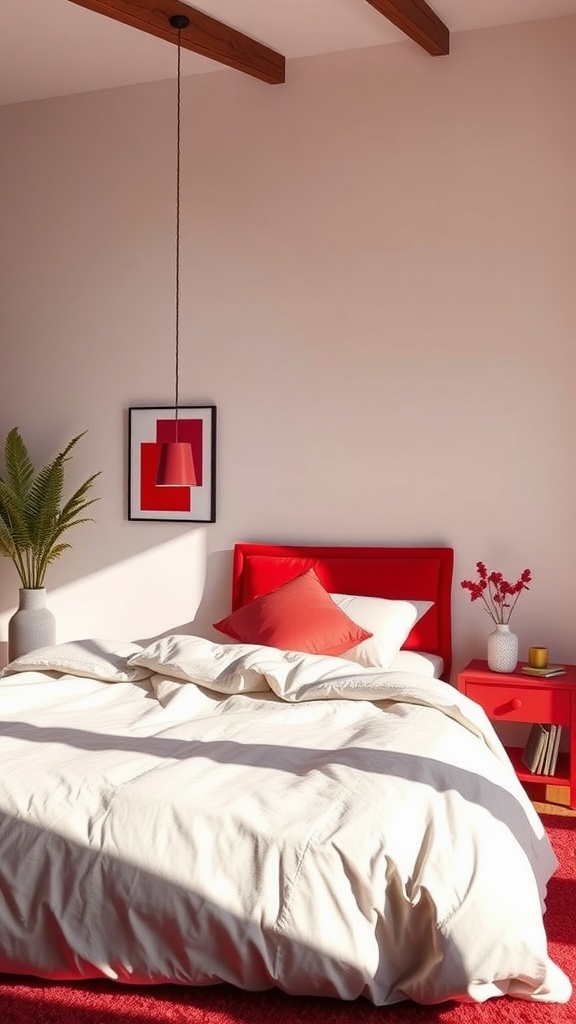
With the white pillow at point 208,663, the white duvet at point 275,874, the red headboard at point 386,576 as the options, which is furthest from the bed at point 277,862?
the red headboard at point 386,576

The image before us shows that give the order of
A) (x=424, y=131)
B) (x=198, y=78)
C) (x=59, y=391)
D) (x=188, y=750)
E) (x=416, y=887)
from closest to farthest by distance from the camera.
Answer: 1. (x=416, y=887)
2. (x=188, y=750)
3. (x=424, y=131)
4. (x=198, y=78)
5. (x=59, y=391)

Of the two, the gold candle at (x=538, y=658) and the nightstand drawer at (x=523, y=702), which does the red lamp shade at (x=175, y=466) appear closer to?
the nightstand drawer at (x=523, y=702)

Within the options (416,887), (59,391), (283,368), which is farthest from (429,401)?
(416,887)

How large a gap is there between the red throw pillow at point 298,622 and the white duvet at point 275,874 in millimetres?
1316

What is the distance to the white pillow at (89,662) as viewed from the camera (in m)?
3.76

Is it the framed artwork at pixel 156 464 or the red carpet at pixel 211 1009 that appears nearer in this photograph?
the red carpet at pixel 211 1009

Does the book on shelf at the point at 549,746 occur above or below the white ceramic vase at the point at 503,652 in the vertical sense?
below

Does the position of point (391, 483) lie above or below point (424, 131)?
below

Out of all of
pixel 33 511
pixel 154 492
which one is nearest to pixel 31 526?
pixel 33 511

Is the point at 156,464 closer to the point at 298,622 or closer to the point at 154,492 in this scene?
the point at 154,492

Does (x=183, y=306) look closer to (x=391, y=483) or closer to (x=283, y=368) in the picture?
(x=283, y=368)

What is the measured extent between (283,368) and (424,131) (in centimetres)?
126

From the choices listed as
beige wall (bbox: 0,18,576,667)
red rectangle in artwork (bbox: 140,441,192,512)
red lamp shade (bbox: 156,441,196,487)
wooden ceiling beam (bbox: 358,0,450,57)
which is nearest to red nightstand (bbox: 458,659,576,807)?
beige wall (bbox: 0,18,576,667)

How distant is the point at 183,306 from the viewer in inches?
206
